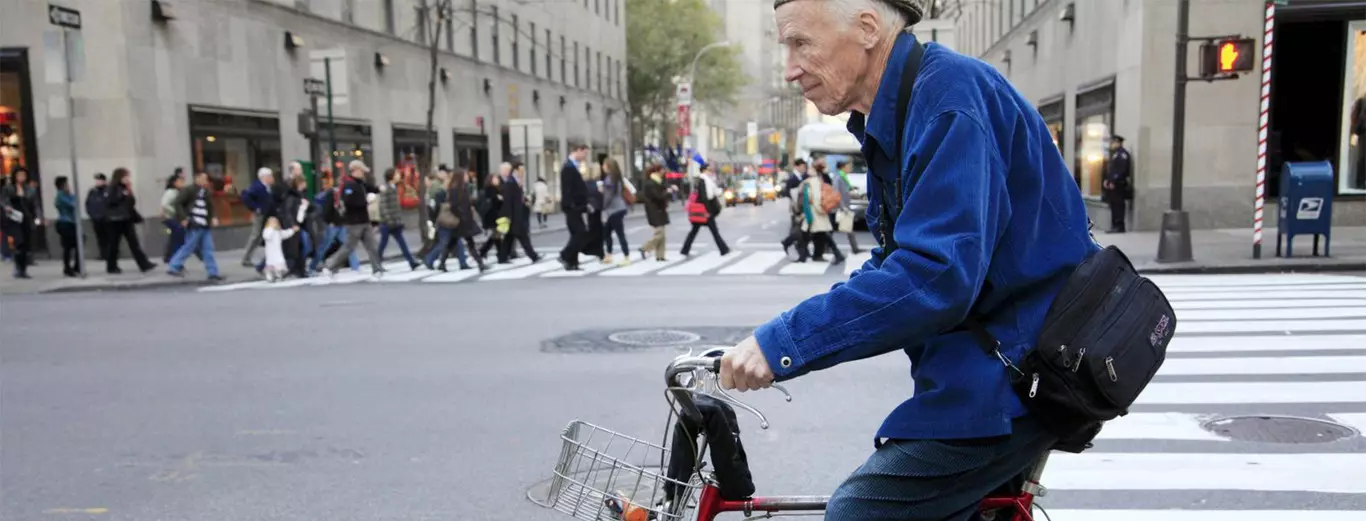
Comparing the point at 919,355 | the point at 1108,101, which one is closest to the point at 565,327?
the point at 919,355

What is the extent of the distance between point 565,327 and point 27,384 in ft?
13.7

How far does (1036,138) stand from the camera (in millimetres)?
1886

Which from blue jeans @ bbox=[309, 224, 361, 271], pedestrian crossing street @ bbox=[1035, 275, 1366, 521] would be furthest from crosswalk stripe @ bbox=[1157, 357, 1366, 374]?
blue jeans @ bbox=[309, 224, 361, 271]

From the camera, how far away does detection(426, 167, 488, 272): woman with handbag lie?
52.2ft

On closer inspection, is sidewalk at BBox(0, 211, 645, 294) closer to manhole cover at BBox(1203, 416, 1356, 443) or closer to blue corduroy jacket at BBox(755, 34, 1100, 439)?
manhole cover at BBox(1203, 416, 1356, 443)

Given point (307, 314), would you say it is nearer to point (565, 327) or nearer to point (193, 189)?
point (565, 327)

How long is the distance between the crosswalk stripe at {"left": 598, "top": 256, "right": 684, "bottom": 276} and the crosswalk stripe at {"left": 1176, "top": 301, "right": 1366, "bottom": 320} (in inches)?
300

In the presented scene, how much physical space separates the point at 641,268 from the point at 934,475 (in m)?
13.8

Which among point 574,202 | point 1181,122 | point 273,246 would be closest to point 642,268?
point 574,202

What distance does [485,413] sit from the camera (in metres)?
6.12

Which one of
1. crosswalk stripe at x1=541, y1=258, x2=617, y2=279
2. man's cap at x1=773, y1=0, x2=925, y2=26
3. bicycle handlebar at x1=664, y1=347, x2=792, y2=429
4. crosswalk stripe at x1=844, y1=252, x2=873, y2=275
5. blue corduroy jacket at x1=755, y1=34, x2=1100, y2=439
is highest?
man's cap at x1=773, y1=0, x2=925, y2=26

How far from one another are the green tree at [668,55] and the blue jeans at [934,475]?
57.8 meters

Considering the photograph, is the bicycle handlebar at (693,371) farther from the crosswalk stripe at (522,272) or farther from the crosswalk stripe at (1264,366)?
the crosswalk stripe at (522,272)

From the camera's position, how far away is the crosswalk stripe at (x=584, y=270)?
48.5ft
